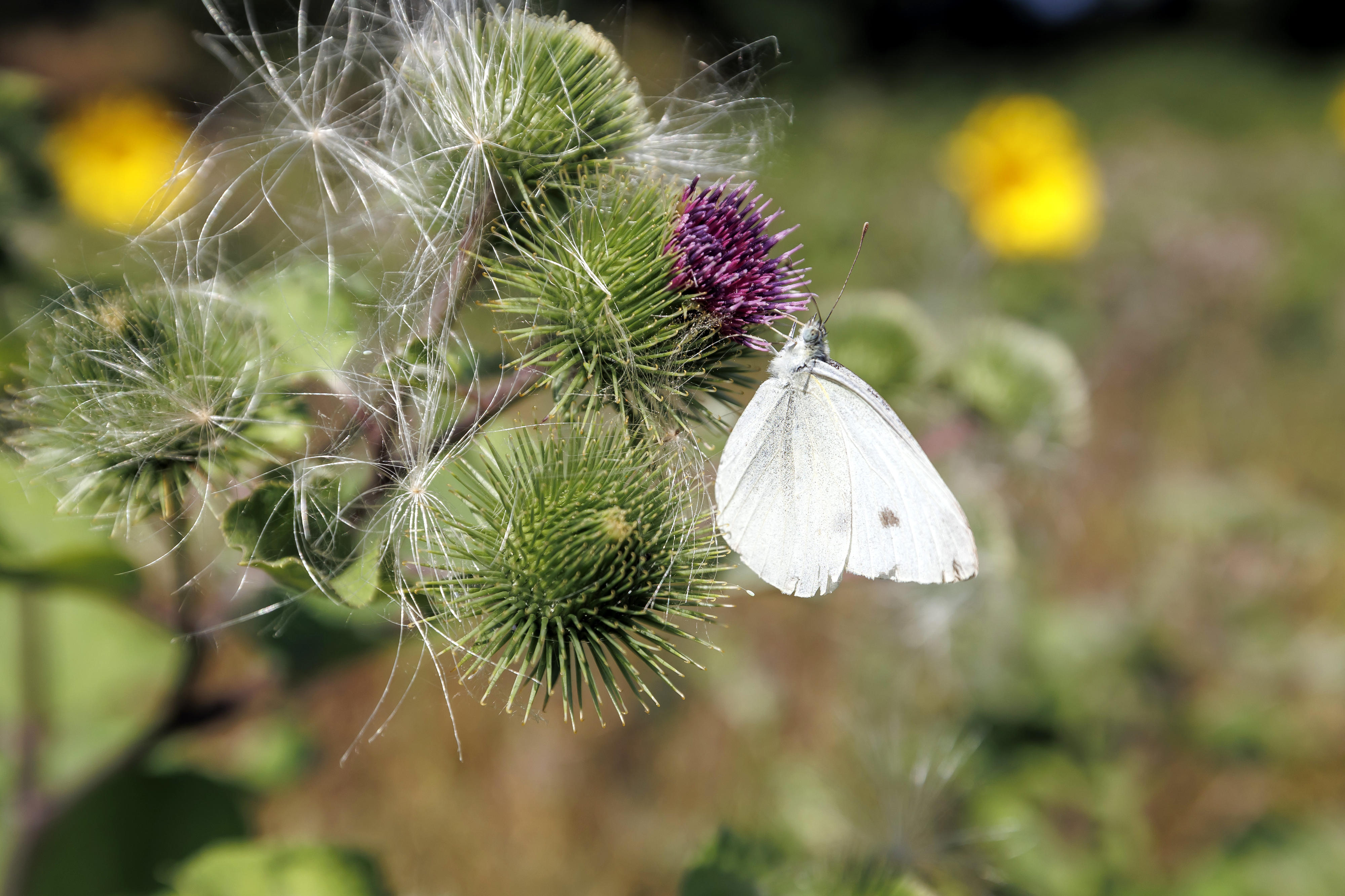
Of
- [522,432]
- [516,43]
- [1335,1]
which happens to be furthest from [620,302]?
[1335,1]

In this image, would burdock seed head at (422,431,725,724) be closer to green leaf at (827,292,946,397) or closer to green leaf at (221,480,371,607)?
green leaf at (221,480,371,607)

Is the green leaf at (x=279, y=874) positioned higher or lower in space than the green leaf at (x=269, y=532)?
lower

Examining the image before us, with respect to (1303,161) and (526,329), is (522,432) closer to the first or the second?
(526,329)

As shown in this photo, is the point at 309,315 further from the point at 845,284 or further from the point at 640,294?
the point at 845,284

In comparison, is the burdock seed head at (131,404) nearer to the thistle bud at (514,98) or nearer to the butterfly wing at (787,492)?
the thistle bud at (514,98)

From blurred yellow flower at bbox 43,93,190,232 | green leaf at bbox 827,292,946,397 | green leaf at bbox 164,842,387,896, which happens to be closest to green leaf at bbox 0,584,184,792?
green leaf at bbox 164,842,387,896

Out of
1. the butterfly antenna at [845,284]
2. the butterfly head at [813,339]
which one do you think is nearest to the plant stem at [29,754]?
the butterfly head at [813,339]
